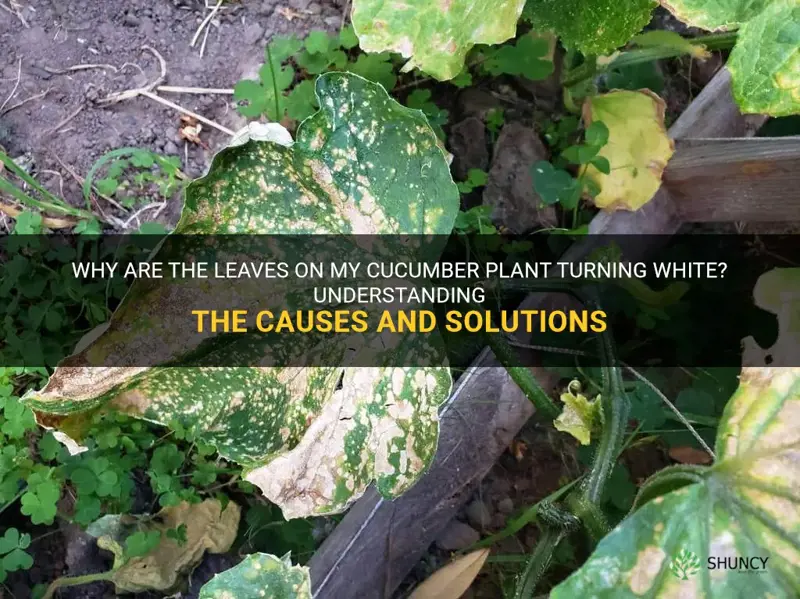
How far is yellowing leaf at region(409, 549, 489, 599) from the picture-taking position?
4.77 ft

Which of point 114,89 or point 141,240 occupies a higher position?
point 114,89

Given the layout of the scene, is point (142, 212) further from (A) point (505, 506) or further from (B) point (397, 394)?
(A) point (505, 506)

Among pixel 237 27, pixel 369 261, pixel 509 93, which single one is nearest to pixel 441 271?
pixel 369 261

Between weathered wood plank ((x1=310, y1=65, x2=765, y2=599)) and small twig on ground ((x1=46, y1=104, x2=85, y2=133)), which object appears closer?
weathered wood plank ((x1=310, y1=65, x2=765, y2=599))

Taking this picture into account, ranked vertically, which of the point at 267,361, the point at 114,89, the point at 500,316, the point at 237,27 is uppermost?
the point at 237,27

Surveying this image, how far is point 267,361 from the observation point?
1090 mm

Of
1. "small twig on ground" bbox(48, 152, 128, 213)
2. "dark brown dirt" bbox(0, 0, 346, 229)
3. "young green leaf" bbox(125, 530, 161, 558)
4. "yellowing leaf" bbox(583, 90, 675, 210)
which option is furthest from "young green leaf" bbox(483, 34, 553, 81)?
"young green leaf" bbox(125, 530, 161, 558)

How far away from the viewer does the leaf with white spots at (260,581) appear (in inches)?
41.7

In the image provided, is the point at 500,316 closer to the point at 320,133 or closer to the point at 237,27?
the point at 320,133

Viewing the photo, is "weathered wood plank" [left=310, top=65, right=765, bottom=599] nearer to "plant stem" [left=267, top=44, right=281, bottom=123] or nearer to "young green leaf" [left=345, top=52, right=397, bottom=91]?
"young green leaf" [left=345, top=52, right=397, bottom=91]

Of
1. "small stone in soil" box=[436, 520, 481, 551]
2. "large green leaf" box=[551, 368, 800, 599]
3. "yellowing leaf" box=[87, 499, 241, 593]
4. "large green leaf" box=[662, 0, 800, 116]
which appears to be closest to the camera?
"large green leaf" box=[551, 368, 800, 599]

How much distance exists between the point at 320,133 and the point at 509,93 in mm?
841

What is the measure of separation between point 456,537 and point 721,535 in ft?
2.97

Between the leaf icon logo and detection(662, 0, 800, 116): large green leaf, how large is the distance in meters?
0.54
